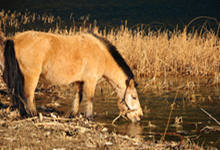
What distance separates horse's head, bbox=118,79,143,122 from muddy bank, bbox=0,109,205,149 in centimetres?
209

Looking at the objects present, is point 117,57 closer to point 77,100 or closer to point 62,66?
point 77,100

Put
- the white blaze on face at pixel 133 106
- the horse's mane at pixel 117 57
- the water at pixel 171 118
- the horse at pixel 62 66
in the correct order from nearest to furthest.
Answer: the water at pixel 171 118, the horse at pixel 62 66, the white blaze on face at pixel 133 106, the horse's mane at pixel 117 57

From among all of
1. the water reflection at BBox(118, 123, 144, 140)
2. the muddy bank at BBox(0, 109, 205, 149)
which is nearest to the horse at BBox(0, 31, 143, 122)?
the water reflection at BBox(118, 123, 144, 140)

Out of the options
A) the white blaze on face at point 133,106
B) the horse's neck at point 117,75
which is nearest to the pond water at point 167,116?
the white blaze on face at point 133,106

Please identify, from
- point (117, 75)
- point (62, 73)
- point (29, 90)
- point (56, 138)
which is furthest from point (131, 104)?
point (56, 138)

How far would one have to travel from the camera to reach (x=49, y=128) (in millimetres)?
5125

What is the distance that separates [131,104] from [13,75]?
241cm

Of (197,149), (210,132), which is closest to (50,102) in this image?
(210,132)

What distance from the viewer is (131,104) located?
23.9 ft

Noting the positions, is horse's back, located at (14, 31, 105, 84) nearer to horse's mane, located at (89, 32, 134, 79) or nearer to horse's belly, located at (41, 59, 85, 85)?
horse's belly, located at (41, 59, 85, 85)

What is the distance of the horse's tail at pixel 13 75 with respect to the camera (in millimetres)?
6152

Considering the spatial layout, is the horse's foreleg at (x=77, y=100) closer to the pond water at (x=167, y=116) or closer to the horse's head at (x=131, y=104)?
the pond water at (x=167, y=116)

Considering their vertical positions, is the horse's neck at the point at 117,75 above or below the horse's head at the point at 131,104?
above

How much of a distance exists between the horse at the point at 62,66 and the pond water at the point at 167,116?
37cm
